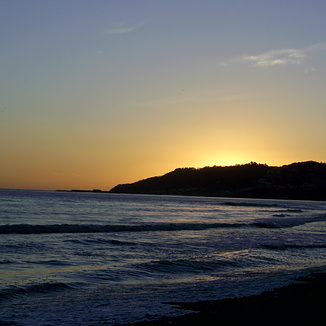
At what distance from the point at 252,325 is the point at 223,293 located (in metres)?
3.62

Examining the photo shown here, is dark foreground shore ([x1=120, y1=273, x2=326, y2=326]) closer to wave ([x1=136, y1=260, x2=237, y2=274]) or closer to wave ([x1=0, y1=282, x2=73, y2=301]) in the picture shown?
wave ([x1=0, y1=282, x2=73, y2=301])

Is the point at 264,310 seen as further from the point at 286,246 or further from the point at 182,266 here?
the point at 286,246

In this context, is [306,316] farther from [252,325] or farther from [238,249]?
[238,249]

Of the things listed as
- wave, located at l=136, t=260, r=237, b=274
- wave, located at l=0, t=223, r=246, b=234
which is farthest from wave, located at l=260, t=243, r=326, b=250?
wave, located at l=0, t=223, r=246, b=234

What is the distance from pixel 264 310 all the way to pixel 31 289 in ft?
23.5

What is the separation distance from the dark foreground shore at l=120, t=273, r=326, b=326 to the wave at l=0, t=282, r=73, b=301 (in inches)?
177

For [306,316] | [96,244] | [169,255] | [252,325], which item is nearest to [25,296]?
[252,325]

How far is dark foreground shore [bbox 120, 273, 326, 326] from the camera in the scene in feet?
30.1

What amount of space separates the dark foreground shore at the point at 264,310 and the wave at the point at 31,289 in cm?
449

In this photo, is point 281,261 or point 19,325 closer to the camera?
point 19,325

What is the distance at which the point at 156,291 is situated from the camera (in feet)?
42.5

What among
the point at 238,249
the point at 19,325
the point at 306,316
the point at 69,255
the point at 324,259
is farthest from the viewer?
the point at 238,249

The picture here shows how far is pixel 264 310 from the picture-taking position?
1030 cm

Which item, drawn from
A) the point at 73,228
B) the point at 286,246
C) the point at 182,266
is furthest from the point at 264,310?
the point at 73,228
